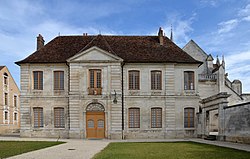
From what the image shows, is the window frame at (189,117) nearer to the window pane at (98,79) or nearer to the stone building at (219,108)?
the stone building at (219,108)

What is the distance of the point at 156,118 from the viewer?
23.9 meters

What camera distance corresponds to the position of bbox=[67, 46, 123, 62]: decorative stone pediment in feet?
76.0

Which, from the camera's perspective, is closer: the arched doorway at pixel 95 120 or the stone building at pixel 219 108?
the stone building at pixel 219 108

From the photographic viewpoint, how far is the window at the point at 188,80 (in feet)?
80.4

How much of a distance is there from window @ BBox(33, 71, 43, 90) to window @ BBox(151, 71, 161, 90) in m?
9.51

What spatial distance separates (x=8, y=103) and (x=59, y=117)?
58.7ft

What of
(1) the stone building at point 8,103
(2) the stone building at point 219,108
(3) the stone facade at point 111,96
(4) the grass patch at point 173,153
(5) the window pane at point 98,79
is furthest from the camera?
(1) the stone building at point 8,103

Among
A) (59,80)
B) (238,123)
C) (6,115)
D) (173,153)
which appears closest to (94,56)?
(59,80)

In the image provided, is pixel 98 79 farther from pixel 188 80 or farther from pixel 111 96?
pixel 188 80

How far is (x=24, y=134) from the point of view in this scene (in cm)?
2373

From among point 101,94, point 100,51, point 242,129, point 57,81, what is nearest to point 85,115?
point 101,94

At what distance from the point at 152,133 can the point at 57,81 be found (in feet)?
30.1

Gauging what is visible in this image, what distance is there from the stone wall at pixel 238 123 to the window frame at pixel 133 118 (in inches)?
288

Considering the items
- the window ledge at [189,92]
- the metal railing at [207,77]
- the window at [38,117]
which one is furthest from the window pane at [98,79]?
the metal railing at [207,77]
